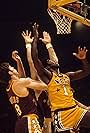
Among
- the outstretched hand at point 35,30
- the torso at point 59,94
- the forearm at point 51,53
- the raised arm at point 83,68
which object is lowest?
the torso at point 59,94

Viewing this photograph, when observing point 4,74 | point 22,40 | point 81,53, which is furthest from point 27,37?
point 81,53

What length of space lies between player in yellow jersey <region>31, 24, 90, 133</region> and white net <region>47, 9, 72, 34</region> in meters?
0.37

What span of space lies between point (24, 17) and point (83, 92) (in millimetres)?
1554

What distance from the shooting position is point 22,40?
22.1 ft

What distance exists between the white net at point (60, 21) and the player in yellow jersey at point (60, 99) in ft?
1.21

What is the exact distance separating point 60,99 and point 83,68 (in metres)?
0.78

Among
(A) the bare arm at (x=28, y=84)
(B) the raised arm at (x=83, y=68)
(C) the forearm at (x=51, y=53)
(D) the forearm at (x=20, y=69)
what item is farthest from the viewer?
(B) the raised arm at (x=83, y=68)

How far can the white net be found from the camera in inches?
270

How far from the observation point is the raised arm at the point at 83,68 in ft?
22.7

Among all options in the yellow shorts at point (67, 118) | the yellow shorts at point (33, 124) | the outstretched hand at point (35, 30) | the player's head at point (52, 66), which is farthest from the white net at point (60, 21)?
the yellow shorts at point (33, 124)

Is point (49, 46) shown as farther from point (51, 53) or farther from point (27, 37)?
point (27, 37)

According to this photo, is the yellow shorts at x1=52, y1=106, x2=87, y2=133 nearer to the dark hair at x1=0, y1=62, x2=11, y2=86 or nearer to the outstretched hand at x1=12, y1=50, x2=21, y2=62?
the dark hair at x1=0, y1=62, x2=11, y2=86

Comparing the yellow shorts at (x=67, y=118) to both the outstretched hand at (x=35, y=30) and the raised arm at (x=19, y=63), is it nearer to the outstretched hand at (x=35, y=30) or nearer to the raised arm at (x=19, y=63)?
the raised arm at (x=19, y=63)

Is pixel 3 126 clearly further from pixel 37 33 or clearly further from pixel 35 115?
pixel 37 33
